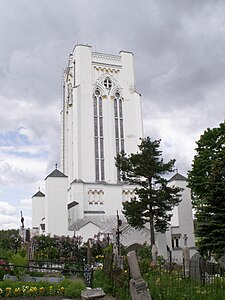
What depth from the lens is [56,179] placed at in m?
36.6

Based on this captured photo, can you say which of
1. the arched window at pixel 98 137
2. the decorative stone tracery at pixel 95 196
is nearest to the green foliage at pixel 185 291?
the decorative stone tracery at pixel 95 196

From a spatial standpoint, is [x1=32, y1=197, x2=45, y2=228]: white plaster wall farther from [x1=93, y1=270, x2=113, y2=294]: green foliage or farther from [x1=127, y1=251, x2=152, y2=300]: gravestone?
[x1=127, y1=251, x2=152, y2=300]: gravestone

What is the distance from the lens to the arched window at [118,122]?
42.0 m

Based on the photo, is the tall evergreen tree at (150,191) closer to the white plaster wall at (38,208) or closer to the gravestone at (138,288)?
the gravestone at (138,288)

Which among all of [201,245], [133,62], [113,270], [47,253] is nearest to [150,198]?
[201,245]

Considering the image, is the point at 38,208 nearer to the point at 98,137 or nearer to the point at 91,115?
the point at 98,137

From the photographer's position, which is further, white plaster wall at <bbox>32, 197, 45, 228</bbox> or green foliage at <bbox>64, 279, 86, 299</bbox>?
white plaster wall at <bbox>32, 197, 45, 228</bbox>

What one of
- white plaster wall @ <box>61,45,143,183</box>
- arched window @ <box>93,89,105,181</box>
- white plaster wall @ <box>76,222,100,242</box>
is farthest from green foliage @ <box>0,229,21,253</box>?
arched window @ <box>93,89,105,181</box>

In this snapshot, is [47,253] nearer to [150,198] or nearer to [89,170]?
[150,198]

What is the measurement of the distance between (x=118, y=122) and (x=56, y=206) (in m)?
12.9

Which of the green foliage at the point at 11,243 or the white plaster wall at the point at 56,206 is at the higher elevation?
the white plaster wall at the point at 56,206

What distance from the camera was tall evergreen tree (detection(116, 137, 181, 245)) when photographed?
26094 mm

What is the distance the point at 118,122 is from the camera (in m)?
42.8

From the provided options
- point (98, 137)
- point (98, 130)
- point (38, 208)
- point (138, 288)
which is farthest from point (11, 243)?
point (138, 288)
